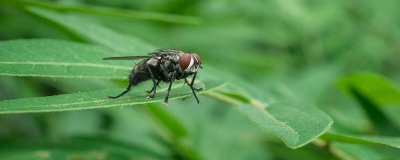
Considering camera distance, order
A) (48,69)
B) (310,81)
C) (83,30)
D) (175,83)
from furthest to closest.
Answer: (310,81) < (83,30) < (175,83) < (48,69)

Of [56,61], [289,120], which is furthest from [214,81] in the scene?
[56,61]

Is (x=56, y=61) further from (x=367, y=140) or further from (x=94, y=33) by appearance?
(x=367, y=140)

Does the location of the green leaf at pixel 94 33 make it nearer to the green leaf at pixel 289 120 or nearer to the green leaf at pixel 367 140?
the green leaf at pixel 289 120

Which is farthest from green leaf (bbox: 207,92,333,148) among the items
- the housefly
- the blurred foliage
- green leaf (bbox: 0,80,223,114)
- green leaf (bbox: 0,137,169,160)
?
green leaf (bbox: 0,137,169,160)

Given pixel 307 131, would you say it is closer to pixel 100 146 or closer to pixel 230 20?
pixel 100 146

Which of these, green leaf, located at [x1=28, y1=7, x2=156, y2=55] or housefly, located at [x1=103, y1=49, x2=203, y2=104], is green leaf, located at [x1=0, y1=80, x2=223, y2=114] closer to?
housefly, located at [x1=103, y1=49, x2=203, y2=104]

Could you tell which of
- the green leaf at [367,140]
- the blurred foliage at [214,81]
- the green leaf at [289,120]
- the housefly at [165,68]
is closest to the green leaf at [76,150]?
the blurred foliage at [214,81]

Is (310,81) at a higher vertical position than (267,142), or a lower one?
higher

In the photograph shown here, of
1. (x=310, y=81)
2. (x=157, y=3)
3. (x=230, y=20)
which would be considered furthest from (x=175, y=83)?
(x=230, y=20)
